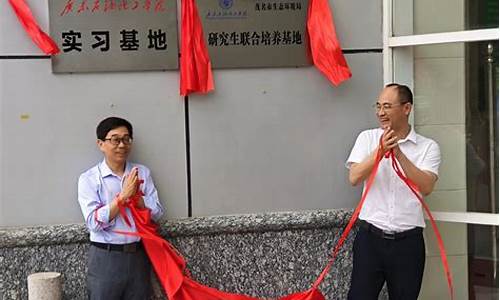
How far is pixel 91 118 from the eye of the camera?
6090 mm

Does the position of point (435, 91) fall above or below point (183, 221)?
above

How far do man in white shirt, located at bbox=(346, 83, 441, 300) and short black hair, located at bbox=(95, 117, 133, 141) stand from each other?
56.9 inches

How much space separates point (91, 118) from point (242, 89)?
1027 millimetres

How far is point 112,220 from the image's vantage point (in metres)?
5.74

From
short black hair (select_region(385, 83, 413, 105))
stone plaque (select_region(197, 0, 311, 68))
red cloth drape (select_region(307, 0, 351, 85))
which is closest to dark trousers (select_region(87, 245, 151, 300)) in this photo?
stone plaque (select_region(197, 0, 311, 68))

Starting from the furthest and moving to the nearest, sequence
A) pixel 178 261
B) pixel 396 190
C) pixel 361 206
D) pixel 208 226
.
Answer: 1. pixel 208 226
2. pixel 178 261
3. pixel 361 206
4. pixel 396 190

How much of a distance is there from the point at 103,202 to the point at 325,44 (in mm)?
1833

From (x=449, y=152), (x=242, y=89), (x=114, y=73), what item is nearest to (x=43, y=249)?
(x=114, y=73)

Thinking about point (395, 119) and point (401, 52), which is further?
point (401, 52)

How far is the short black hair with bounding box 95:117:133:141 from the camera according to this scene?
5.81 m

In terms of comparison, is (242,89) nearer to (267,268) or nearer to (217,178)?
(217,178)

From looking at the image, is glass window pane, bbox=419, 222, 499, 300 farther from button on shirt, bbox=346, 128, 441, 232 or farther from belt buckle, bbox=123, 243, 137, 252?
belt buckle, bbox=123, 243, 137, 252

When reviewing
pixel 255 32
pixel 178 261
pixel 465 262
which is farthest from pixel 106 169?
pixel 465 262

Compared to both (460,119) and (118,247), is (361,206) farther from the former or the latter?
(118,247)
